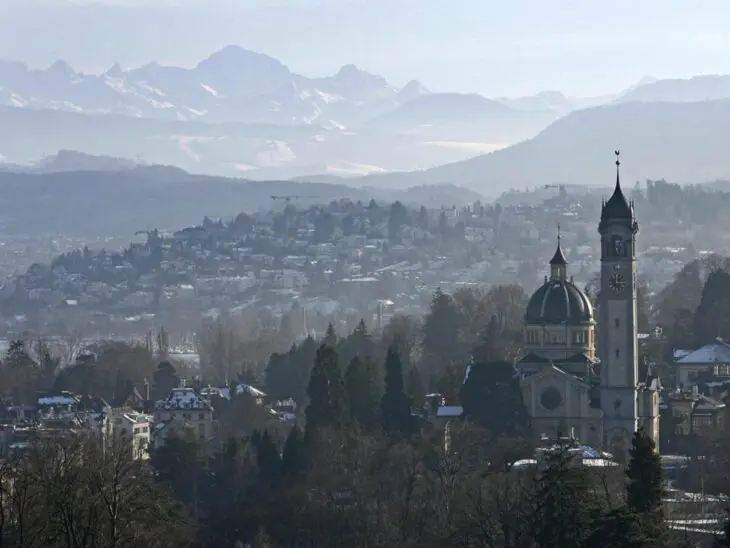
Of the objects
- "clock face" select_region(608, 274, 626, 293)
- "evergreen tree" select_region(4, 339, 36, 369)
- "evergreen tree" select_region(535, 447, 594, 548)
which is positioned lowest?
"evergreen tree" select_region(4, 339, 36, 369)

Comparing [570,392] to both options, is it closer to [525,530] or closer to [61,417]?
[61,417]

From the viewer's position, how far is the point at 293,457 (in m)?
78.8

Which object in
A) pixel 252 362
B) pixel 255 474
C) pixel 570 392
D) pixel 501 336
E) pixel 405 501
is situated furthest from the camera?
pixel 252 362

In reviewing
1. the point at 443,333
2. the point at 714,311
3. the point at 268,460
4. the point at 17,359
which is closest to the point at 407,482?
the point at 268,460

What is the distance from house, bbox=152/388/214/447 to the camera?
100 meters

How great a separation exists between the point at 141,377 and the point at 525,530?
6542cm

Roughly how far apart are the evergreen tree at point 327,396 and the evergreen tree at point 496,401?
4.75 meters

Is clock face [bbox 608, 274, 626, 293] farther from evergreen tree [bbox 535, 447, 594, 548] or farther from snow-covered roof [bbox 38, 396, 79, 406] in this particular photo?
evergreen tree [bbox 535, 447, 594, 548]

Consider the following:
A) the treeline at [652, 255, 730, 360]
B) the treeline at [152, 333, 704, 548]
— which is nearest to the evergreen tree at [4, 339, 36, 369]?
the treeline at [652, 255, 730, 360]

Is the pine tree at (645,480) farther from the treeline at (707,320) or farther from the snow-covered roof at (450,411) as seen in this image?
the treeline at (707,320)

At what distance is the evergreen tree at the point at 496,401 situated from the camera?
8588cm

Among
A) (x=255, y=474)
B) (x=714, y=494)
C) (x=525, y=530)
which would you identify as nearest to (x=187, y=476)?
(x=255, y=474)

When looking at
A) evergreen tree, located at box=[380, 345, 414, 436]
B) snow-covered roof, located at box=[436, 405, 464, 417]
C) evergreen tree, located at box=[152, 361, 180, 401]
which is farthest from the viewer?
evergreen tree, located at box=[152, 361, 180, 401]

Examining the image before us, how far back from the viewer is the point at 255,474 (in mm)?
81062
